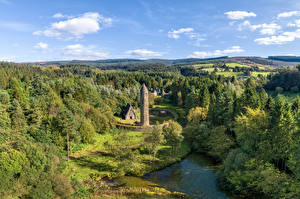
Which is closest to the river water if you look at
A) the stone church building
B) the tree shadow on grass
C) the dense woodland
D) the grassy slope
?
the grassy slope

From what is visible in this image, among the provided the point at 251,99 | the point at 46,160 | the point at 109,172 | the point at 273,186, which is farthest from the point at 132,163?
the point at 251,99

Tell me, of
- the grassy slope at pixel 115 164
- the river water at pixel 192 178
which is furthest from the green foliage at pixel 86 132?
the river water at pixel 192 178

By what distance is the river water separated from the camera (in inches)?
1086

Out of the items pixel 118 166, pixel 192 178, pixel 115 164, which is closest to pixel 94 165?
pixel 115 164

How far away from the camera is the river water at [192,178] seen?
27.6m

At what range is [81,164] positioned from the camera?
3541 cm

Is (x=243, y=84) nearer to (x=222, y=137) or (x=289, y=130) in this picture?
(x=222, y=137)

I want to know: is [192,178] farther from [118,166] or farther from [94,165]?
[94,165]

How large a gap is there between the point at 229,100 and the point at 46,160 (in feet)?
131

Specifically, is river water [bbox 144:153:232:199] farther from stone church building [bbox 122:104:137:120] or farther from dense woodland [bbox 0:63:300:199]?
stone church building [bbox 122:104:137:120]

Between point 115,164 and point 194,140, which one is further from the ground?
point 194,140

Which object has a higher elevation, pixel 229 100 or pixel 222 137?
pixel 229 100

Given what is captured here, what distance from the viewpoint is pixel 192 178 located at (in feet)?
105

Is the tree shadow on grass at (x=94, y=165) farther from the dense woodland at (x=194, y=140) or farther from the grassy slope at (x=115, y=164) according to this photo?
the dense woodland at (x=194, y=140)
